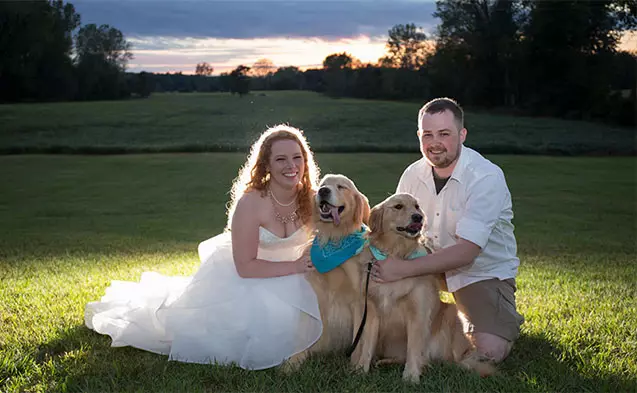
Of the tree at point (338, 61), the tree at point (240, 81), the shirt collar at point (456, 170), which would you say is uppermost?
the tree at point (338, 61)

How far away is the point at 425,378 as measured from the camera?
3.87 metres

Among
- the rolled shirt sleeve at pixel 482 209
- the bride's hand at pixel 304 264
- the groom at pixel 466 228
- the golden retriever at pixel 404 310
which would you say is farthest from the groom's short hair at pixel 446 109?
the bride's hand at pixel 304 264

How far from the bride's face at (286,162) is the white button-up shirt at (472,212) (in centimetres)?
88

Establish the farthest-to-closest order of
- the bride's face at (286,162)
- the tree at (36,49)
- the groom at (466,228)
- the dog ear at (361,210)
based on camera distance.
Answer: the tree at (36,49) → the bride's face at (286,162) → the groom at (466,228) → the dog ear at (361,210)

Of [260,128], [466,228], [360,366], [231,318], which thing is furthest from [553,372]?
[260,128]

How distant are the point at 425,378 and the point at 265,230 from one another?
5.02 feet

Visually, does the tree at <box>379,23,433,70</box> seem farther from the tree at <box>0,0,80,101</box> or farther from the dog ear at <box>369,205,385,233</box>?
the dog ear at <box>369,205,385,233</box>

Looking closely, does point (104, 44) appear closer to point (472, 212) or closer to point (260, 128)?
point (260, 128)

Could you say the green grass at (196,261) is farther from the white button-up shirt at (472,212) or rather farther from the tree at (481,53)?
the tree at (481,53)

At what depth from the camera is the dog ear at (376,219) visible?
13.0 feet

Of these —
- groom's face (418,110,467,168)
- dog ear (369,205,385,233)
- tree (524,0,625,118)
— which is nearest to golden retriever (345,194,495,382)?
dog ear (369,205,385,233)

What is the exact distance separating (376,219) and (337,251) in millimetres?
328

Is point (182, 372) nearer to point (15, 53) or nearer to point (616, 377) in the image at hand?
point (616, 377)

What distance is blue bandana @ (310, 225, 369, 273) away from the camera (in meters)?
4.00
